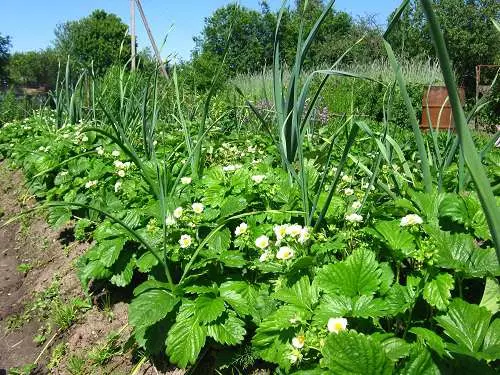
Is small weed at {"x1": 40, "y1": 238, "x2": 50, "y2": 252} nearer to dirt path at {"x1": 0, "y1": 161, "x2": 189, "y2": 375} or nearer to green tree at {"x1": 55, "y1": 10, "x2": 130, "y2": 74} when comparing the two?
dirt path at {"x1": 0, "y1": 161, "x2": 189, "y2": 375}

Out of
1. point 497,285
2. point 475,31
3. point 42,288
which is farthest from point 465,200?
point 475,31

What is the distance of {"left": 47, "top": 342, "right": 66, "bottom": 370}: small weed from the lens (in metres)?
2.12

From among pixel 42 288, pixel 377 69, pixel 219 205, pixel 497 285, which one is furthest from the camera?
pixel 377 69

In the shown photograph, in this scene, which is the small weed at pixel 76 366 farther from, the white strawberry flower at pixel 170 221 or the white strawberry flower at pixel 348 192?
the white strawberry flower at pixel 348 192

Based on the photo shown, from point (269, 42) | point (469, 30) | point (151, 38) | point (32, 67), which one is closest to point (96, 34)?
point (32, 67)

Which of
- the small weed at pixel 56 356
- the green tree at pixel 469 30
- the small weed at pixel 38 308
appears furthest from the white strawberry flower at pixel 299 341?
the green tree at pixel 469 30

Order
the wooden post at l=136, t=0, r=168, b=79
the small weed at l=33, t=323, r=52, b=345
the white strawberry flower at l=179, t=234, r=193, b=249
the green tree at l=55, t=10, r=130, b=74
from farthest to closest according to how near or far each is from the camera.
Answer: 1. the green tree at l=55, t=10, r=130, b=74
2. the wooden post at l=136, t=0, r=168, b=79
3. the small weed at l=33, t=323, r=52, b=345
4. the white strawberry flower at l=179, t=234, r=193, b=249

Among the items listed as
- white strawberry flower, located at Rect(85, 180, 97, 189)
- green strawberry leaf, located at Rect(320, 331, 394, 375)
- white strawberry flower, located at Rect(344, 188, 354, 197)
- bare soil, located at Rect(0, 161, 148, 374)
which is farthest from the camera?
white strawberry flower, located at Rect(85, 180, 97, 189)

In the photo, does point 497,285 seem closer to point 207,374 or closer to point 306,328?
point 306,328

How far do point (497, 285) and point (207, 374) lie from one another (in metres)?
1.00

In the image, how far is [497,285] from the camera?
128 centimetres

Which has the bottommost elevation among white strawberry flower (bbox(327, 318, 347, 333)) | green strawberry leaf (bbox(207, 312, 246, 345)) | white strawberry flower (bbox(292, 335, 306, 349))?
green strawberry leaf (bbox(207, 312, 246, 345))

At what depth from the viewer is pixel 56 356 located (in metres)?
2.14

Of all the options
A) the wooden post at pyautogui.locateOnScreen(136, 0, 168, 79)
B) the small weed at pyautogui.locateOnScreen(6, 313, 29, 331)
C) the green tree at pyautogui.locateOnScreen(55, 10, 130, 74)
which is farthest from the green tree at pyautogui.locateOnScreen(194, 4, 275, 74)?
the small weed at pyautogui.locateOnScreen(6, 313, 29, 331)
